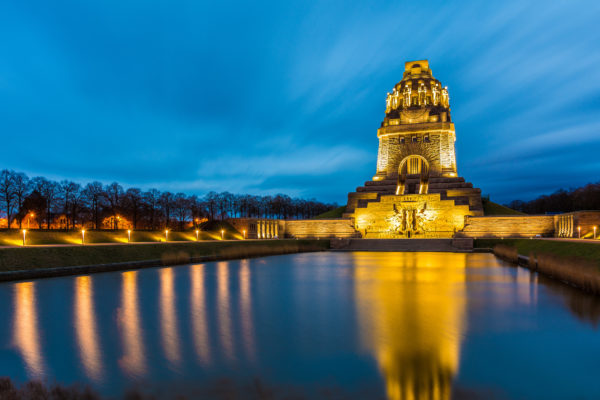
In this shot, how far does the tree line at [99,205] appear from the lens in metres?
38.2

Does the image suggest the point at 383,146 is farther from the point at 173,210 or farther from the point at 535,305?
the point at 535,305

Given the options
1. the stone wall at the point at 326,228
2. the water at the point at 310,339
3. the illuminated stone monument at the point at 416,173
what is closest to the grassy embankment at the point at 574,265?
the water at the point at 310,339

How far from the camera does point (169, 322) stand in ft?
25.9

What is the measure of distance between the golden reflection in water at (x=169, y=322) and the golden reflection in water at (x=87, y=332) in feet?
3.00

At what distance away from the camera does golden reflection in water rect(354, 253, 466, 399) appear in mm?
4797

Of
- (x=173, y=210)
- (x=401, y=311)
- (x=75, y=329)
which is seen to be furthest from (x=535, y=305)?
(x=173, y=210)

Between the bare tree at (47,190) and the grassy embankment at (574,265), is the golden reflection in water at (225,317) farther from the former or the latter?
the bare tree at (47,190)

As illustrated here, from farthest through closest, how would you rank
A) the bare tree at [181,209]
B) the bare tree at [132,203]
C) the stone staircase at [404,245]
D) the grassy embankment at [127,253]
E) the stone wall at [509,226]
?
the bare tree at [181,209] → the bare tree at [132,203] → the stone wall at [509,226] → the stone staircase at [404,245] → the grassy embankment at [127,253]

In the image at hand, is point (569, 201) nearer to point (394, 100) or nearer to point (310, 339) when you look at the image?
point (394, 100)

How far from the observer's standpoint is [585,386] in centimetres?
473

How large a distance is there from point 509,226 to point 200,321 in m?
35.8

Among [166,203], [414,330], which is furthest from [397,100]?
[414,330]

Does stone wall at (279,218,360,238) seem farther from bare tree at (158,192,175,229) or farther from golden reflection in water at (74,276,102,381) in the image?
golden reflection in water at (74,276,102,381)

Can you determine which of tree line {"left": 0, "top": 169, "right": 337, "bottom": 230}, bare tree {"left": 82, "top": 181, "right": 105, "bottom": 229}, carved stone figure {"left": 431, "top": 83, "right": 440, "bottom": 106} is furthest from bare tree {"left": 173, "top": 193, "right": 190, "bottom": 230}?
carved stone figure {"left": 431, "top": 83, "right": 440, "bottom": 106}
